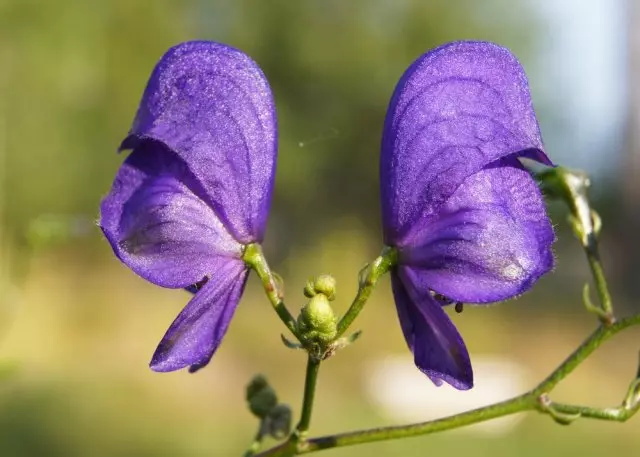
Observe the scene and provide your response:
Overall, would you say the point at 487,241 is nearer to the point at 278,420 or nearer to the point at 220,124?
the point at 220,124

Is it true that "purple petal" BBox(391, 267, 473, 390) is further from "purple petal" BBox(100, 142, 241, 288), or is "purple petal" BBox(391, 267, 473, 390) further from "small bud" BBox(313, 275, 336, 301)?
"purple petal" BBox(100, 142, 241, 288)

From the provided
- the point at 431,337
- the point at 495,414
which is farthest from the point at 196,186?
the point at 495,414

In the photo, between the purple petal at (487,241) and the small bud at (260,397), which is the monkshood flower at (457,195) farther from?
the small bud at (260,397)

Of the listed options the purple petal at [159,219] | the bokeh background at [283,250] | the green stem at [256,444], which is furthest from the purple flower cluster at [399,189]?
the bokeh background at [283,250]

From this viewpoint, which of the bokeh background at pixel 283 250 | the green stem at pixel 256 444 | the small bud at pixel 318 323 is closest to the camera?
the small bud at pixel 318 323

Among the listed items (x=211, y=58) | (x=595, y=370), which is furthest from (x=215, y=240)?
(x=595, y=370)

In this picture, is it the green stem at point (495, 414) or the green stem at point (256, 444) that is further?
the green stem at point (256, 444)
